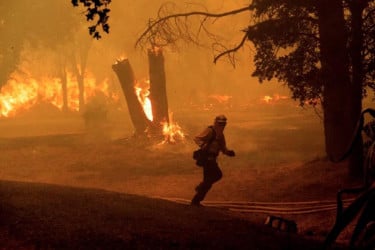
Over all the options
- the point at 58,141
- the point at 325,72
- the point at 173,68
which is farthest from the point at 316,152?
the point at 173,68

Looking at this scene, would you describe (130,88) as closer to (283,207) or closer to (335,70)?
(335,70)

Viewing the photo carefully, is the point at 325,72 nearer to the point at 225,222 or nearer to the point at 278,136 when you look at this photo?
the point at 225,222

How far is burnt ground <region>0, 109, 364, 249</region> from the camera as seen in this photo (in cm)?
Answer: 584

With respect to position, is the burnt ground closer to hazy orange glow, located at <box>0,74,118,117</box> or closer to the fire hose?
the fire hose

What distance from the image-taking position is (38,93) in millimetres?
58906

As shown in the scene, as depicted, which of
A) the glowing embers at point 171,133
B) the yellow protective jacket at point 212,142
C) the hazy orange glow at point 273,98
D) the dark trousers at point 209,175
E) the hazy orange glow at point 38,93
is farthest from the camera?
the hazy orange glow at point 273,98

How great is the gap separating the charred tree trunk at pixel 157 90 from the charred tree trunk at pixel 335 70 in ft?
37.2

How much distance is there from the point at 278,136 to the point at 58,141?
11270 millimetres

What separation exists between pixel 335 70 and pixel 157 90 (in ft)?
40.1

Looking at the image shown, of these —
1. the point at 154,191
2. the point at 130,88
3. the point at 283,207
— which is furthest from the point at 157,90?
the point at 283,207

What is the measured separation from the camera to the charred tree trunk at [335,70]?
Result: 12.7 m

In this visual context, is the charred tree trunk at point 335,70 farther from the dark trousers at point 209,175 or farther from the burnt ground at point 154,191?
the dark trousers at point 209,175

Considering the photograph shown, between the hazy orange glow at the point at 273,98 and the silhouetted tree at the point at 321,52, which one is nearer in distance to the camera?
the silhouetted tree at the point at 321,52

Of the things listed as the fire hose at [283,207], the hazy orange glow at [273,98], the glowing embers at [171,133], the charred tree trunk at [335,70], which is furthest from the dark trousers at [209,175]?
the hazy orange glow at [273,98]
